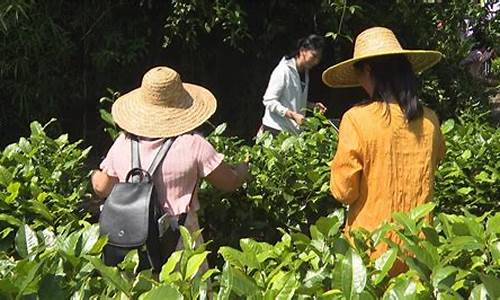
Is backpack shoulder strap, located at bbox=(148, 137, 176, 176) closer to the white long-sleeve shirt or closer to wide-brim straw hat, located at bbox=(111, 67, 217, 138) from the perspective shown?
wide-brim straw hat, located at bbox=(111, 67, 217, 138)

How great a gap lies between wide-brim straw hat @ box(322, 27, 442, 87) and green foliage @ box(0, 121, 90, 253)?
1131 mm

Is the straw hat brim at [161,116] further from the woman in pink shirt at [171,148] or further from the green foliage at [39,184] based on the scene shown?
the green foliage at [39,184]

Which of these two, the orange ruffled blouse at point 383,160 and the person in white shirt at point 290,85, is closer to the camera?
the orange ruffled blouse at point 383,160

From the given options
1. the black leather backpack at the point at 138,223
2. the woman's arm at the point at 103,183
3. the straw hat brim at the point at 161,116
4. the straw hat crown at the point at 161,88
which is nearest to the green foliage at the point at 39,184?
the woman's arm at the point at 103,183

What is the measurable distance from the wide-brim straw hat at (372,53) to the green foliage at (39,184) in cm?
113

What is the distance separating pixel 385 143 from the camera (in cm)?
274

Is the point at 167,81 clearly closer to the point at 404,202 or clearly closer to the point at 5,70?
the point at 404,202

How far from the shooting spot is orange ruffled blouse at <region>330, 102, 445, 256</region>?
2.74 m

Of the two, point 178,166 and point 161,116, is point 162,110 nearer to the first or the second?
point 161,116

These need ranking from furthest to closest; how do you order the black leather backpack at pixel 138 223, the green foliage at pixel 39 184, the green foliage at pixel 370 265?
1. the green foliage at pixel 39 184
2. the black leather backpack at pixel 138 223
3. the green foliage at pixel 370 265

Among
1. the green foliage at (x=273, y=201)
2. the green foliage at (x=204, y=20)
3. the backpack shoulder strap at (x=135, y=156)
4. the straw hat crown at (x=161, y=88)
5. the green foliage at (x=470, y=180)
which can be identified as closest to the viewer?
the backpack shoulder strap at (x=135, y=156)

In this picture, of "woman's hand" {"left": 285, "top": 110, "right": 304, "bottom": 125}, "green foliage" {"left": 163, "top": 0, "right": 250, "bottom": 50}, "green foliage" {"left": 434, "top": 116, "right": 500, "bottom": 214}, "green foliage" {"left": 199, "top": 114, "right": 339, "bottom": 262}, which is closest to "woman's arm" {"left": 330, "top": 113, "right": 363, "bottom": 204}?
"green foliage" {"left": 199, "top": 114, "right": 339, "bottom": 262}

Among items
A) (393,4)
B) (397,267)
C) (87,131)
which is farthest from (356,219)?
(87,131)

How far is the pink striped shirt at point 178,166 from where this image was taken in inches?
112
